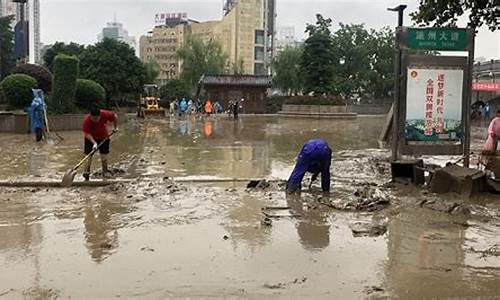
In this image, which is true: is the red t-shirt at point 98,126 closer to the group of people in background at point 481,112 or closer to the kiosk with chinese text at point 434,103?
the kiosk with chinese text at point 434,103

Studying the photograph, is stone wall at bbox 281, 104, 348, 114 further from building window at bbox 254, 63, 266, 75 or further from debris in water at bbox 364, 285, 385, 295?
building window at bbox 254, 63, 266, 75

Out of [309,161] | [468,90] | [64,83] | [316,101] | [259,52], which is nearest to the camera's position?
[309,161]

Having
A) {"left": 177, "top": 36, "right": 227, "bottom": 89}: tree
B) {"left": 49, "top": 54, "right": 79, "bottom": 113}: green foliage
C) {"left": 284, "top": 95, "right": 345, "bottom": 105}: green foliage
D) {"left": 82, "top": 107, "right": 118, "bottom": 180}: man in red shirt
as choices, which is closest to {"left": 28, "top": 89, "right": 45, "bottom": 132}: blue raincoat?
{"left": 49, "top": 54, "right": 79, "bottom": 113}: green foliage

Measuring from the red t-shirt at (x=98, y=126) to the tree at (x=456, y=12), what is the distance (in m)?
6.30

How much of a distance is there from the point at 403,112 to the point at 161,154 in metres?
6.48

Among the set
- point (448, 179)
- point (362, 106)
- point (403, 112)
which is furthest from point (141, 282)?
point (362, 106)

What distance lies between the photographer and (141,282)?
187 inches

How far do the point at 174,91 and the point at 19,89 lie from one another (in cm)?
3473

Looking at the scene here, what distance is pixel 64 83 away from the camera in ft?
74.5

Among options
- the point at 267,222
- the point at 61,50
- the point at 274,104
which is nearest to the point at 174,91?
the point at 274,104

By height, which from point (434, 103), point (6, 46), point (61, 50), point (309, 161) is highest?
point (6, 46)

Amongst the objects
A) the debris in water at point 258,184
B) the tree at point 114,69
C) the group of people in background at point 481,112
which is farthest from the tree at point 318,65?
the debris in water at point 258,184

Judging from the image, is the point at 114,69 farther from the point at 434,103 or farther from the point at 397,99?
the point at 434,103

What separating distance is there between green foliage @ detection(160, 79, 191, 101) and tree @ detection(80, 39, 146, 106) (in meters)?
11.4
